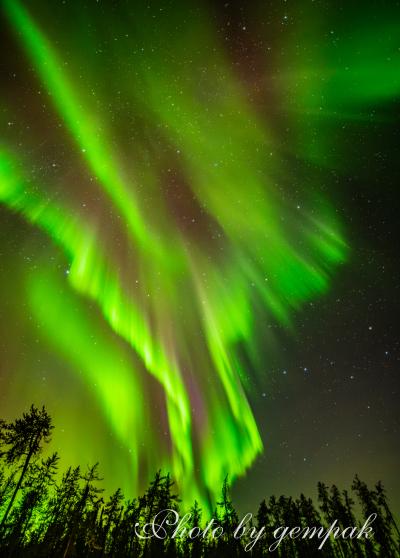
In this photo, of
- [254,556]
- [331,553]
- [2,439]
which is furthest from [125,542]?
[331,553]

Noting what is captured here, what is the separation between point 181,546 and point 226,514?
1600cm

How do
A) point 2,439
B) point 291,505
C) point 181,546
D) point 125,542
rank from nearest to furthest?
point 2,439 → point 125,542 → point 291,505 → point 181,546

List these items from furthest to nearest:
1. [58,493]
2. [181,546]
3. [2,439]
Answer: [181,546]
[58,493]
[2,439]

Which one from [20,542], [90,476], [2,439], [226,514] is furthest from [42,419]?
[226,514]

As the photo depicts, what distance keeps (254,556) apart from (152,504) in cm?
2373

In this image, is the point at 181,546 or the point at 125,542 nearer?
the point at 125,542

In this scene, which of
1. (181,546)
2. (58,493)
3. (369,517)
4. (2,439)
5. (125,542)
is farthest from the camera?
(181,546)

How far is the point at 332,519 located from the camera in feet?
148

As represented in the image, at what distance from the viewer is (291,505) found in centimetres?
4831

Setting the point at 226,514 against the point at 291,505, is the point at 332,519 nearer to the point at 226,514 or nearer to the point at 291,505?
the point at 291,505

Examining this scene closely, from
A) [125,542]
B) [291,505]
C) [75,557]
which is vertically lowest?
[75,557]

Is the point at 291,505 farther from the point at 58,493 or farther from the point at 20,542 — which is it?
the point at 20,542

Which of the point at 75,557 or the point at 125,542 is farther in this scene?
the point at 125,542

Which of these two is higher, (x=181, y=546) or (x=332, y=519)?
(x=332, y=519)
